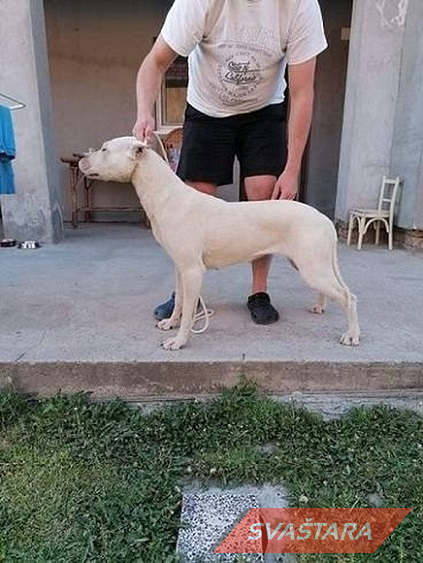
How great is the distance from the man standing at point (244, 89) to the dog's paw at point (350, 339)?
356 mm

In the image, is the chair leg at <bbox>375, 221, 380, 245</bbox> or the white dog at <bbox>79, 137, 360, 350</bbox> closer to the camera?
the white dog at <bbox>79, 137, 360, 350</bbox>

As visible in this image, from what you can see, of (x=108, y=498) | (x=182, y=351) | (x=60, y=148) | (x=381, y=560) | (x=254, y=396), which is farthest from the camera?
(x=60, y=148)

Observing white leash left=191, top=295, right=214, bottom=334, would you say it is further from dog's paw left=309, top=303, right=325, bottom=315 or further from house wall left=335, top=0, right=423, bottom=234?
house wall left=335, top=0, right=423, bottom=234

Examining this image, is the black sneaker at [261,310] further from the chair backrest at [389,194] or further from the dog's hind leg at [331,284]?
the chair backrest at [389,194]

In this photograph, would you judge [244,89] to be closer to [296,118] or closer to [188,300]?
[296,118]

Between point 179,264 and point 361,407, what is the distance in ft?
2.76

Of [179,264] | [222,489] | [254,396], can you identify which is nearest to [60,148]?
[179,264]

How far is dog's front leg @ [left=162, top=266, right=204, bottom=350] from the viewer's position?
1723mm

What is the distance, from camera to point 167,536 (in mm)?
1033

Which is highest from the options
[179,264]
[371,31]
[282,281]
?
[371,31]

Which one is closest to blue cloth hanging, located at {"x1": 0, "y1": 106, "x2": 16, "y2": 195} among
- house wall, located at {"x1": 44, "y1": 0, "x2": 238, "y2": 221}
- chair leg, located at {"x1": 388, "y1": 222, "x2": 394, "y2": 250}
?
chair leg, located at {"x1": 388, "y1": 222, "x2": 394, "y2": 250}

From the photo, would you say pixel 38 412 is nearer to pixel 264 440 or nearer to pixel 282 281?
pixel 264 440

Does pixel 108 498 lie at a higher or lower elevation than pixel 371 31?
lower

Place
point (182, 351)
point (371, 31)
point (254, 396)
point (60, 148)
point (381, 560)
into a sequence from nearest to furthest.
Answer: point (381, 560) → point (254, 396) → point (182, 351) → point (371, 31) → point (60, 148)
